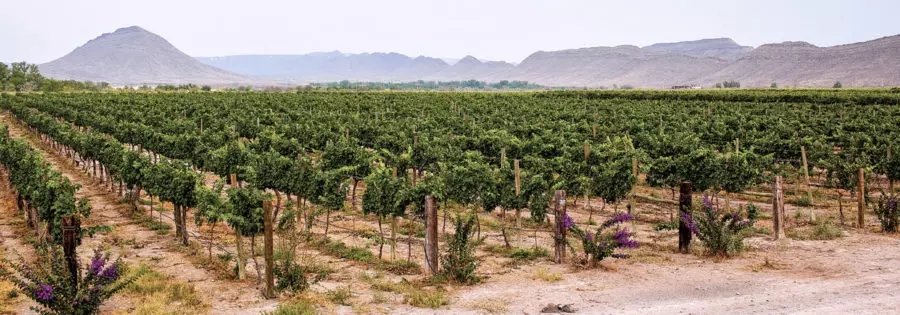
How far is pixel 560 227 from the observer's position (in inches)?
593

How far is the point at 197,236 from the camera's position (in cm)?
1797

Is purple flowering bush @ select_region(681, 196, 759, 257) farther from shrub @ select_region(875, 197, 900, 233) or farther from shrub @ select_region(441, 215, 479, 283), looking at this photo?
shrub @ select_region(441, 215, 479, 283)

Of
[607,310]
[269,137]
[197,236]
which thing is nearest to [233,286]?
[197,236]

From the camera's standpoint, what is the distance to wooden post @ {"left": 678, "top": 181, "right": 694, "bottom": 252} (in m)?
15.5

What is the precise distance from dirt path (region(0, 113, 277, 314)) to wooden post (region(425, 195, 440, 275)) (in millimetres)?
3163

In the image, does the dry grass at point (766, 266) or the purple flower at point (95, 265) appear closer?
the purple flower at point (95, 265)

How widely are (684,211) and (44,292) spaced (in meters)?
12.4

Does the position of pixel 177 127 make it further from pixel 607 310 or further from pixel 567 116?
pixel 607 310

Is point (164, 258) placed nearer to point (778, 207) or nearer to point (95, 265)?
point (95, 265)

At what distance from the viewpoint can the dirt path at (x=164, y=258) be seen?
1270cm

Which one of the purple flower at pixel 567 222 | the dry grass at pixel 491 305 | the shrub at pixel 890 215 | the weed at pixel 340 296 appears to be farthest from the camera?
the shrub at pixel 890 215

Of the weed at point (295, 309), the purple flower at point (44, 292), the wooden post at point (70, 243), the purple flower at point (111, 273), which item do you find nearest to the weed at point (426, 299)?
the weed at point (295, 309)

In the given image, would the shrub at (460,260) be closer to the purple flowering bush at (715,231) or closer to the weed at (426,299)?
the weed at (426,299)

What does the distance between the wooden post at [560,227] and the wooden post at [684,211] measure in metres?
2.67
